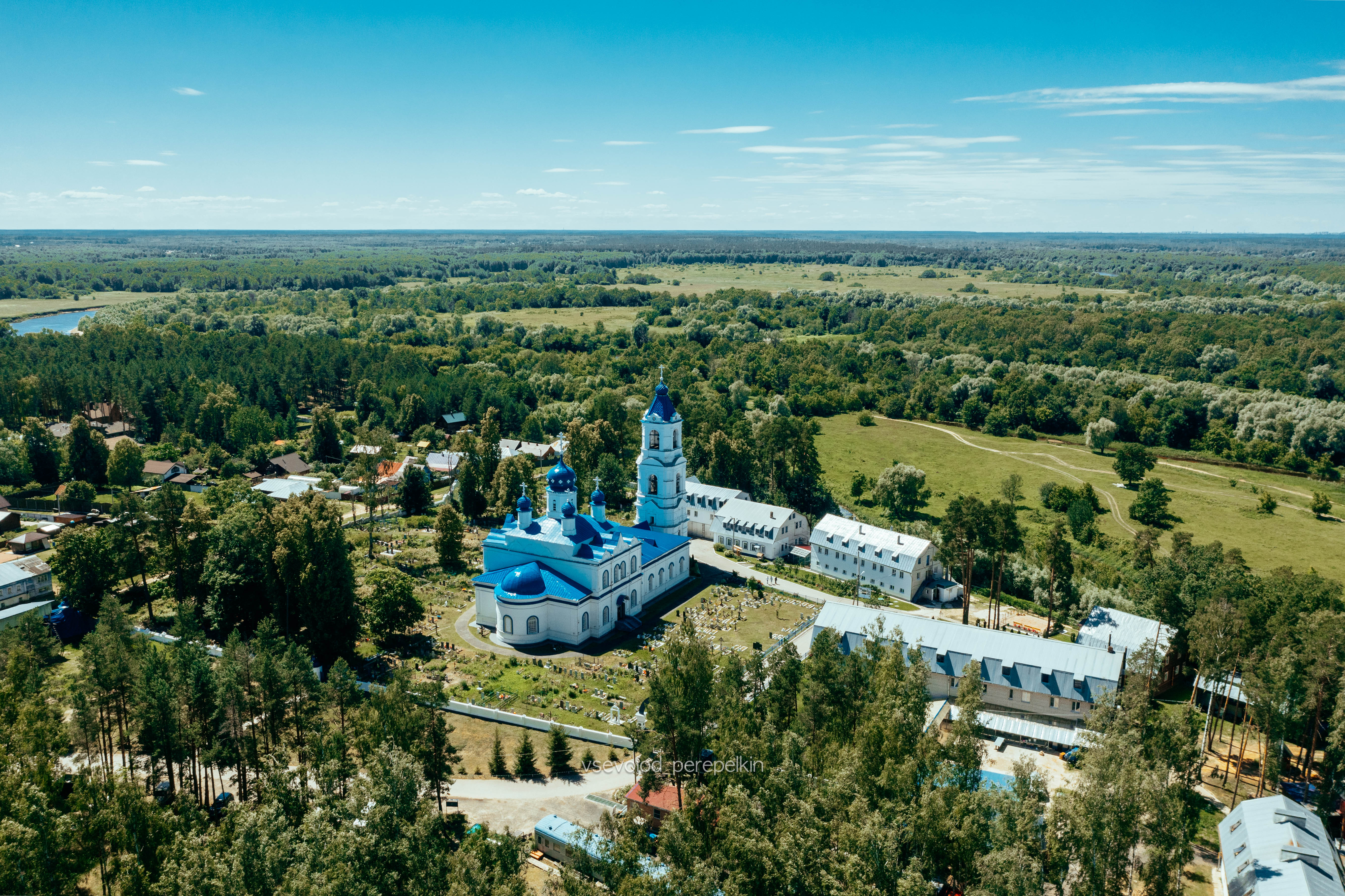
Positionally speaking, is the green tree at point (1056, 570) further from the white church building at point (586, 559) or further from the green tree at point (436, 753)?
the green tree at point (436, 753)

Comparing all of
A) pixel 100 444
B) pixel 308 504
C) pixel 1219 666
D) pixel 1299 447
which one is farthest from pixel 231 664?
pixel 1299 447

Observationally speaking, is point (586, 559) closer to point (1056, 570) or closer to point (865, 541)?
point (865, 541)

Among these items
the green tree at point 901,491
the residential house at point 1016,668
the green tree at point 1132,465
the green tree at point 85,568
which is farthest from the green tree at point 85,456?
the green tree at point 1132,465

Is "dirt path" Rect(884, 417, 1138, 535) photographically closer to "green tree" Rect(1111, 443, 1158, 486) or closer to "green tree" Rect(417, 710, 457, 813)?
"green tree" Rect(1111, 443, 1158, 486)

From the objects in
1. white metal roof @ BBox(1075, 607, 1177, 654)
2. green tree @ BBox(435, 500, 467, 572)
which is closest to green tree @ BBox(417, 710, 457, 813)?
green tree @ BBox(435, 500, 467, 572)

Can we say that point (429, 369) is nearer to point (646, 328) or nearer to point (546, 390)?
point (546, 390)

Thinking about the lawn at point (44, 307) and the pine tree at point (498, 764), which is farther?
the lawn at point (44, 307)
